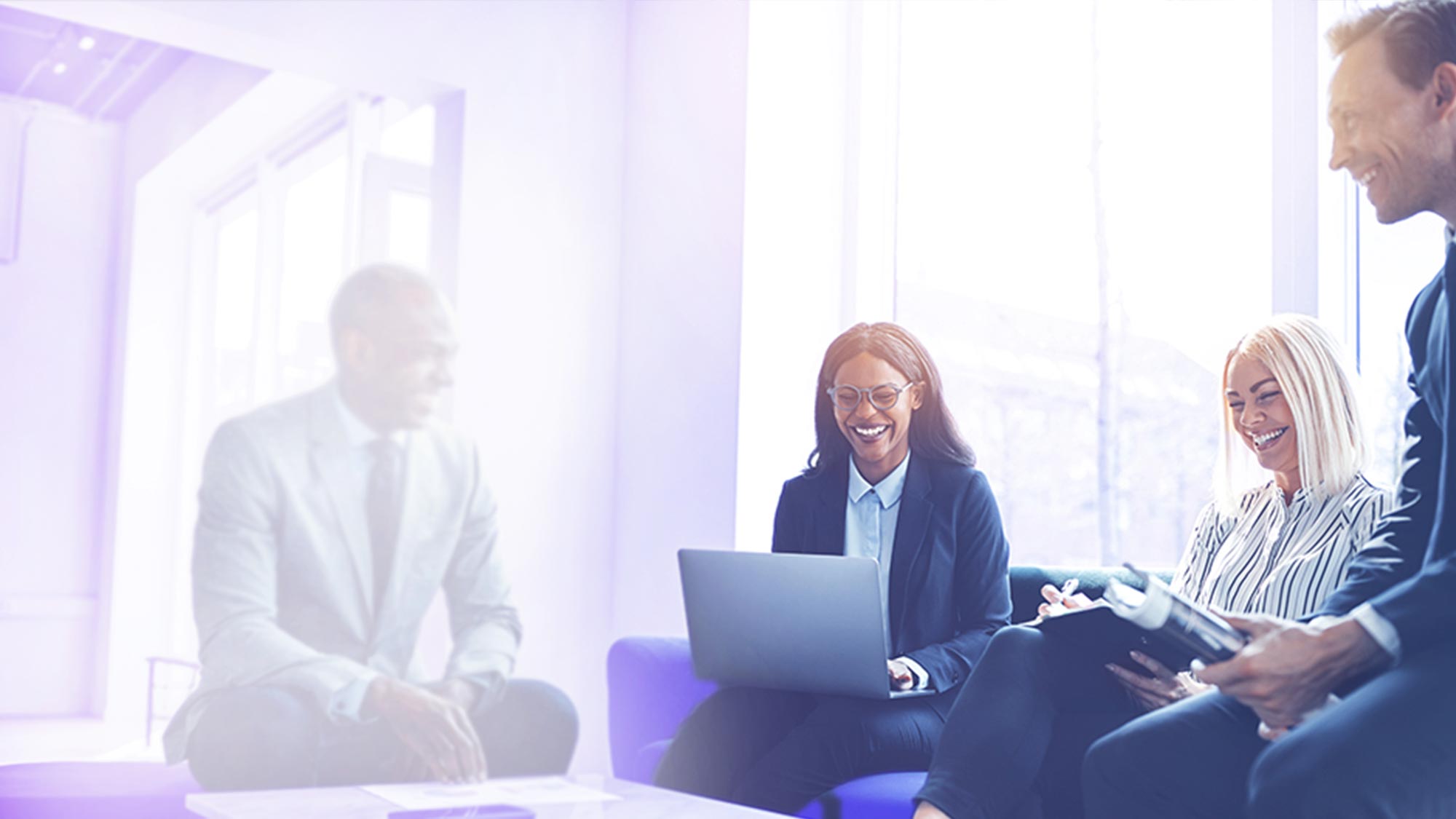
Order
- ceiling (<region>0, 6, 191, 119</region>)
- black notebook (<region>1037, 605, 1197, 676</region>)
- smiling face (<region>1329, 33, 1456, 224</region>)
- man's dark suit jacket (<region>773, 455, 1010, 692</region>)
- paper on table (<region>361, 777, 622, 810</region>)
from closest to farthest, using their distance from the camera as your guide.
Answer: smiling face (<region>1329, 33, 1456, 224</region>)
black notebook (<region>1037, 605, 1197, 676</region>)
paper on table (<region>361, 777, 622, 810</region>)
man's dark suit jacket (<region>773, 455, 1010, 692</region>)
ceiling (<region>0, 6, 191, 119</region>)

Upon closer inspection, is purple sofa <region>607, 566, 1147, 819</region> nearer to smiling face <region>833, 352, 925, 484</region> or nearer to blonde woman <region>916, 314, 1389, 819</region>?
smiling face <region>833, 352, 925, 484</region>

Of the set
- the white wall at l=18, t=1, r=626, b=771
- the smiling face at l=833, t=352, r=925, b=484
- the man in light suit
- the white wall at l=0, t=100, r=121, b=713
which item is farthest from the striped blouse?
the white wall at l=0, t=100, r=121, b=713

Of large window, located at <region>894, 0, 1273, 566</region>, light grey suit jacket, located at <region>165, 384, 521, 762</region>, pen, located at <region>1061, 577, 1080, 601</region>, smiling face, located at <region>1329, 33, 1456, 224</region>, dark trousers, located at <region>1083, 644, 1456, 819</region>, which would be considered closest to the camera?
dark trousers, located at <region>1083, 644, 1456, 819</region>

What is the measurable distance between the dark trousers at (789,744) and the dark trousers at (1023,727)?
10.2 inches

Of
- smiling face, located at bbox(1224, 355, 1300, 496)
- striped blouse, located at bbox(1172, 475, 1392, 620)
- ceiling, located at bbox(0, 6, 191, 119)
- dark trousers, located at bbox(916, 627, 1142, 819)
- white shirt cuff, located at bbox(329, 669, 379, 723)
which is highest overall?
ceiling, located at bbox(0, 6, 191, 119)

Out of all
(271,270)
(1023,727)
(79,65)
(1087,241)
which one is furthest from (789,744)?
(79,65)

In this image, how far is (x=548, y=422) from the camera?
3076mm

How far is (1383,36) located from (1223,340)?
130 centimetres

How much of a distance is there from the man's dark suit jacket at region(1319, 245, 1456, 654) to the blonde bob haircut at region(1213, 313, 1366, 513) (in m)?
0.22

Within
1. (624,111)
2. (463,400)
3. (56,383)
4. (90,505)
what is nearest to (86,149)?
(56,383)

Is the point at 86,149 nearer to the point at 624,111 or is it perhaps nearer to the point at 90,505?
the point at 90,505

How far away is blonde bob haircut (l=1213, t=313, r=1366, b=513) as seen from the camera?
6.19 feet

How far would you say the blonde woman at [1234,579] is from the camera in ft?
5.80

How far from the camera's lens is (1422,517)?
158 cm
